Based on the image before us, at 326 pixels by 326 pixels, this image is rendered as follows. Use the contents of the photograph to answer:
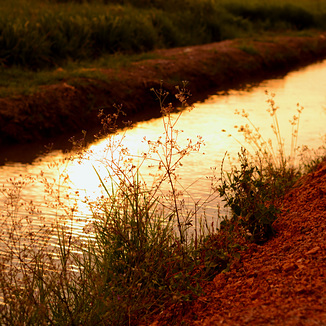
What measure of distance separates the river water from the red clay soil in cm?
50

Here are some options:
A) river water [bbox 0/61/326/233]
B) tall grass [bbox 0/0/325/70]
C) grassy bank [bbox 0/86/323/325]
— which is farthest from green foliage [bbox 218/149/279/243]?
tall grass [bbox 0/0/325/70]

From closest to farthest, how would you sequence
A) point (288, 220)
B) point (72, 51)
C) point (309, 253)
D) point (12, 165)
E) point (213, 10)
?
point (309, 253), point (288, 220), point (12, 165), point (72, 51), point (213, 10)

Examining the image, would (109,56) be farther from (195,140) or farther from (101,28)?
(195,140)

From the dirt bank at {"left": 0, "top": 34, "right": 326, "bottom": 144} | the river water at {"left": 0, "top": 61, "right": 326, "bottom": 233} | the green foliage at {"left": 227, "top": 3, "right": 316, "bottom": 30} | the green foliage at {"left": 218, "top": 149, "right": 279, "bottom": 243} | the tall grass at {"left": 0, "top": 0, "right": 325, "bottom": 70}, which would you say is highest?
the green foliage at {"left": 227, "top": 3, "right": 316, "bottom": 30}

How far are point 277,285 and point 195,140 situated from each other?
4.06m

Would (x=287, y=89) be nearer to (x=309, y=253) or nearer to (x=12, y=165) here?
(x=12, y=165)

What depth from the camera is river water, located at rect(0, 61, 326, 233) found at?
5.00m

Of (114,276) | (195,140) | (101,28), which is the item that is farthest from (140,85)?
(114,276)

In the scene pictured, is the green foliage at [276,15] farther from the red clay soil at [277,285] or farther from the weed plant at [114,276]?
the weed plant at [114,276]

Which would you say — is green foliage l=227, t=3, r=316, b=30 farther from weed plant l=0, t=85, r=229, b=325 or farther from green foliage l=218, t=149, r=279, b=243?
weed plant l=0, t=85, r=229, b=325

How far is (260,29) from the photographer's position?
17.2m

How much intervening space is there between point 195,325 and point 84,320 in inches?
20.3

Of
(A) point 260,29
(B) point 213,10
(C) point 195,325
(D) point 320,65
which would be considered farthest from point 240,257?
(A) point 260,29

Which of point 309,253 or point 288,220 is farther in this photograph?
point 288,220
